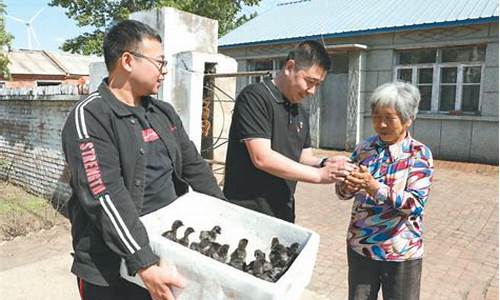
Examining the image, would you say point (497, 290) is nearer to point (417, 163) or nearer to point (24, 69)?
point (417, 163)

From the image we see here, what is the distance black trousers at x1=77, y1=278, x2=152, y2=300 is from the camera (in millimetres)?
1646

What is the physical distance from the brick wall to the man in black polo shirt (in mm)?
3839

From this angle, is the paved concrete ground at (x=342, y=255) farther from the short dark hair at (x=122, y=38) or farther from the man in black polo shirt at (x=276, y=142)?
the short dark hair at (x=122, y=38)

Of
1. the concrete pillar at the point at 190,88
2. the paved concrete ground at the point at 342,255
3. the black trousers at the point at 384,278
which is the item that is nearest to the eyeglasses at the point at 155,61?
the black trousers at the point at 384,278

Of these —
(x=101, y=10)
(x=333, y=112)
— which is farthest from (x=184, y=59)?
(x=101, y=10)

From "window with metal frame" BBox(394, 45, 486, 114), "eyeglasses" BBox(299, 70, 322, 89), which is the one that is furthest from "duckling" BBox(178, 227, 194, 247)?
"window with metal frame" BBox(394, 45, 486, 114)

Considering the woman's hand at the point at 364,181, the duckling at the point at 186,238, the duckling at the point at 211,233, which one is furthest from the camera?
the woman's hand at the point at 364,181

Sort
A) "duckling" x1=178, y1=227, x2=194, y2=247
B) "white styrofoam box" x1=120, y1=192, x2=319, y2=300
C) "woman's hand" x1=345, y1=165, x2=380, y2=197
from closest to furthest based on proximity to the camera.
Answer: "white styrofoam box" x1=120, y1=192, x2=319, y2=300
"duckling" x1=178, y1=227, x2=194, y2=247
"woman's hand" x1=345, y1=165, x2=380, y2=197

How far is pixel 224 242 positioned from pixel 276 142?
77 centimetres

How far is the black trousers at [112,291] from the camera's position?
5.40 feet

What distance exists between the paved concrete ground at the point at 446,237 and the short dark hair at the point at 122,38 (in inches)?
103

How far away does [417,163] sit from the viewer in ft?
7.25

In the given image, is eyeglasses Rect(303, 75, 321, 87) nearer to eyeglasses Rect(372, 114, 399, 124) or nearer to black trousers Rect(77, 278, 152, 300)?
eyeglasses Rect(372, 114, 399, 124)

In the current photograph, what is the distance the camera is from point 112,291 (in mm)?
1648
